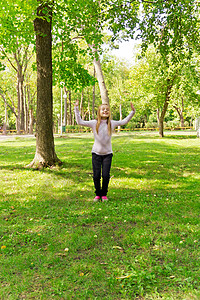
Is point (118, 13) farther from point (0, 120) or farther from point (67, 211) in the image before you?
point (0, 120)

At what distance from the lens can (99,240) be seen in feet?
14.3

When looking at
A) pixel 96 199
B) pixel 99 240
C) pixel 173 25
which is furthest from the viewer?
pixel 173 25

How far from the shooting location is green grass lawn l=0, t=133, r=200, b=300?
3.12m

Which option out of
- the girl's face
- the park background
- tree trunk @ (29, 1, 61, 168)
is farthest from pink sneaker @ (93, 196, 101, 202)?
tree trunk @ (29, 1, 61, 168)

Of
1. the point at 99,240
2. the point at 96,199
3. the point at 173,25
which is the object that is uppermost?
the point at 173,25

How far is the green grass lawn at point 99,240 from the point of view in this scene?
3.12 meters

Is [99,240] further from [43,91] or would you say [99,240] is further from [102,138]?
[43,91]

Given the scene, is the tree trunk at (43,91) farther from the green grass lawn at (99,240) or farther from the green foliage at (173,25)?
the green foliage at (173,25)

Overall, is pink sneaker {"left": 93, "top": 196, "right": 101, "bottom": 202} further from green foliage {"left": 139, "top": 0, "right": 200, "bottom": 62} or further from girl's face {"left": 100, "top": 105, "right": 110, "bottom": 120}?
green foliage {"left": 139, "top": 0, "right": 200, "bottom": 62}

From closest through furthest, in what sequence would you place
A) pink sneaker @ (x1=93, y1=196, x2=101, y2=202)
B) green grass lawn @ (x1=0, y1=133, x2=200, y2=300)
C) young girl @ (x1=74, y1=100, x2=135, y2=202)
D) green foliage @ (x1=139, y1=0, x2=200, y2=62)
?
green grass lawn @ (x1=0, y1=133, x2=200, y2=300) < young girl @ (x1=74, y1=100, x2=135, y2=202) < pink sneaker @ (x1=93, y1=196, x2=101, y2=202) < green foliage @ (x1=139, y1=0, x2=200, y2=62)

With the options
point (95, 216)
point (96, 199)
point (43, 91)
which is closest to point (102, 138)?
point (96, 199)

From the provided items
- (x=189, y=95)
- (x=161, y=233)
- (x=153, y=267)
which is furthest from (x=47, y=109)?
(x=189, y=95)

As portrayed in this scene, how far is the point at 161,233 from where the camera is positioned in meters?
4.53

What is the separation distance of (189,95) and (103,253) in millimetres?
21786
